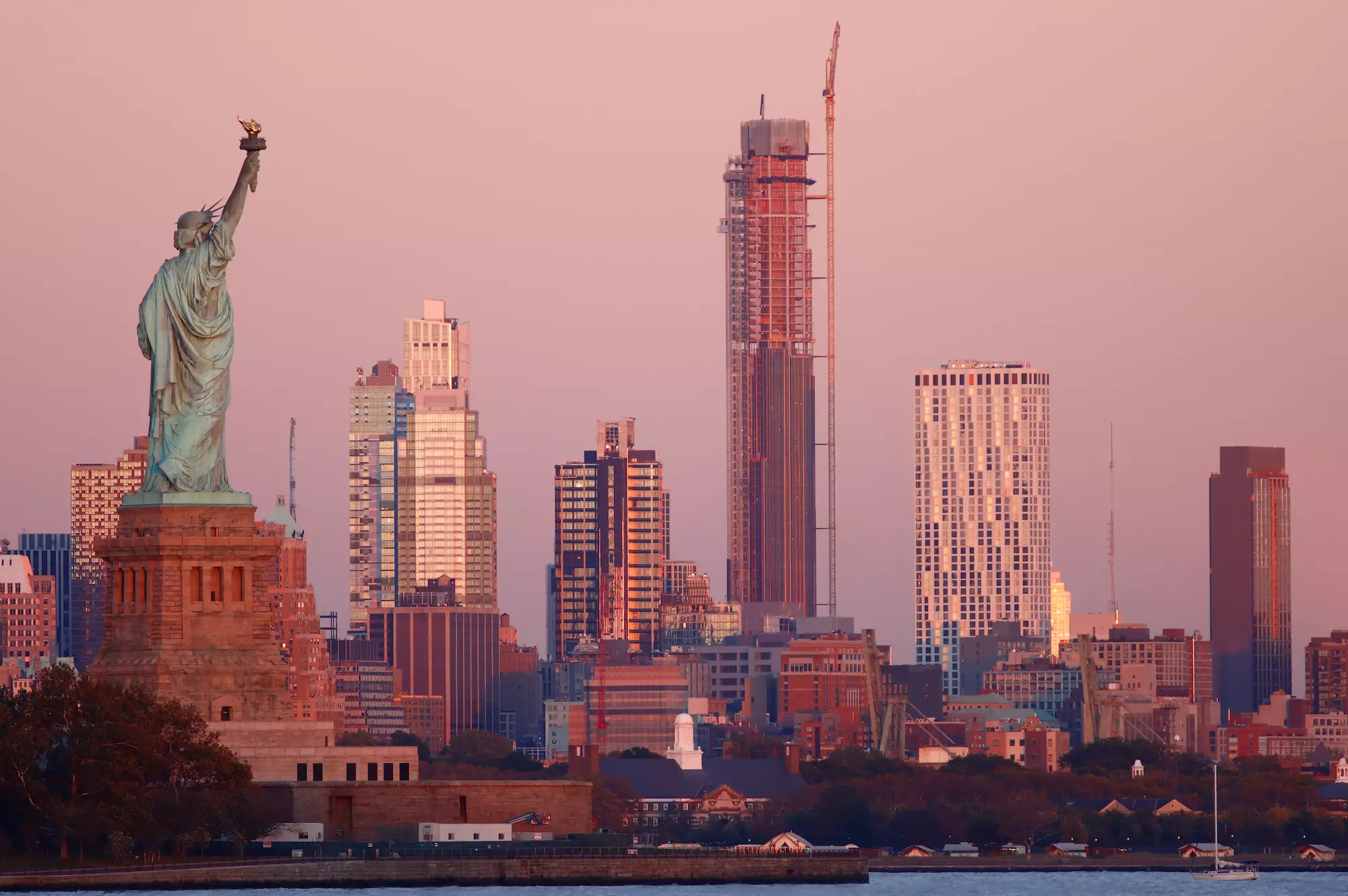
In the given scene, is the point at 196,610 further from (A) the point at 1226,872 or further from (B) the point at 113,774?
(A) the point at 1226,872

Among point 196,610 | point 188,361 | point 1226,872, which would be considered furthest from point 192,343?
point 1226,872

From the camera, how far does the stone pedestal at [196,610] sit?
120938 mm

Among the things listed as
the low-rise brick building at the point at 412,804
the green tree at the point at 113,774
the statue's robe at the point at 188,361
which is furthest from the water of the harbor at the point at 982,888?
the statue's robe at the point at 188,361

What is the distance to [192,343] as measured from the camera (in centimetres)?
12350

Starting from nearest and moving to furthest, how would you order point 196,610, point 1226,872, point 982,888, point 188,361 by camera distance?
point 196,610
point 188,361
point 982,888
point 1226,872

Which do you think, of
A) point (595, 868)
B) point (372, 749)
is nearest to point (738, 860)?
point (595, 868)

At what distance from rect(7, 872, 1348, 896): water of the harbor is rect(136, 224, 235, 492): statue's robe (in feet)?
49.1

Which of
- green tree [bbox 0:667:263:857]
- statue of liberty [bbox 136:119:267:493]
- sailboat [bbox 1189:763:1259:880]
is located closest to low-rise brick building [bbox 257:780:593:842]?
green tree [bbox 0:667:263:857]

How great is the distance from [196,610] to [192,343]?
9.37 meters

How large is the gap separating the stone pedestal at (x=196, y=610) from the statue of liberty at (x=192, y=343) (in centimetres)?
145

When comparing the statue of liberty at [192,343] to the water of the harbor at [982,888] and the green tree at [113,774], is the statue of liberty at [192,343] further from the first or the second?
the water of the harbor at [982,888]

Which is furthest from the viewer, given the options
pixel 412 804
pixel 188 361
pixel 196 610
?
pixel 412 804

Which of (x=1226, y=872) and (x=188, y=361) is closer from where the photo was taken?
(x=188, y=361)

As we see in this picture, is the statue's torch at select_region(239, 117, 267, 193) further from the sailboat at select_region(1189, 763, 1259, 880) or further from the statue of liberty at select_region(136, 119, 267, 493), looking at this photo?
the sailboat at select_region(1189, 763, 1259, 880)
